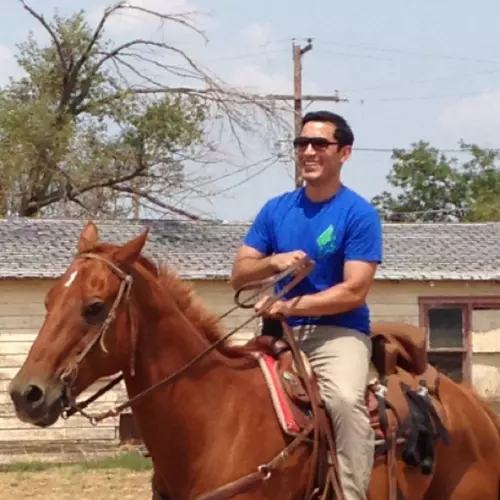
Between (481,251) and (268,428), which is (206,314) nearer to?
(268,428)

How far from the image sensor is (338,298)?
4.93 m

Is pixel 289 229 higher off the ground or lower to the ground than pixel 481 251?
higher

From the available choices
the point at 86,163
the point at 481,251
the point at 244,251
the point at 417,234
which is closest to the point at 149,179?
the point at 86,163

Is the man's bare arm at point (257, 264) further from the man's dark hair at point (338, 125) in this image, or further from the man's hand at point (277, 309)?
the man's dark hair at point (338, 125)

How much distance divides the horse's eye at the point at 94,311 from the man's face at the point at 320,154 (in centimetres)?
128

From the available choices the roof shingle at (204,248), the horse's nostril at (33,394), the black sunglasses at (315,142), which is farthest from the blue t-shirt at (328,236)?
the roof shingle at (204,248)

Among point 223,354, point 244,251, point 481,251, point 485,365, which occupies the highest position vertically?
point 244,251

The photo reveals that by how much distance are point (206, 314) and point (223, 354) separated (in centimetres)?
20

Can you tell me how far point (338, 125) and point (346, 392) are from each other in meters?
1.27

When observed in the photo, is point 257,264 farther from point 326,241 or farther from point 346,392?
point 346,392

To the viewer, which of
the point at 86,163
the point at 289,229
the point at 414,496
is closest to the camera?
the point at 289,229

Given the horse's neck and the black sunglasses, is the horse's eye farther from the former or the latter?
the black sunglasses

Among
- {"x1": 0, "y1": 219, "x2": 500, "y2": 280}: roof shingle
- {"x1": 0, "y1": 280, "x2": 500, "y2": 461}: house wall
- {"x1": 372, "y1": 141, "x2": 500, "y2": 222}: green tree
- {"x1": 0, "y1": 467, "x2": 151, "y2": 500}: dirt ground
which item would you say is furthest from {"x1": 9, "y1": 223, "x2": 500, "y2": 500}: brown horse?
{"x1": 372, "y1": 141, "x2": 500, "y2": 222}: green tree

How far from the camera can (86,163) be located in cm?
2333
